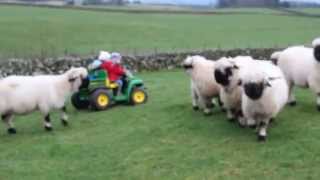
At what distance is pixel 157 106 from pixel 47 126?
119 inches

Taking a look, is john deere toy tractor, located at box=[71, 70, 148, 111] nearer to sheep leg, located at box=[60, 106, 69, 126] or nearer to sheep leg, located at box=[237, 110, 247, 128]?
sheep leg, located at box=[60, 106, 69, 126]

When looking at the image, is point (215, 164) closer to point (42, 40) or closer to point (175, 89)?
point (175, 89)

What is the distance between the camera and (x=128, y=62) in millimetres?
22891

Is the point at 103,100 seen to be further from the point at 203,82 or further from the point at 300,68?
the point at 300,68

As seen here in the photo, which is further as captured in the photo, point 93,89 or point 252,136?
point 93,89

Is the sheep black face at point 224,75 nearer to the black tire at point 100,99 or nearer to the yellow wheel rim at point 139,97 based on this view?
the black tire at point 100,99

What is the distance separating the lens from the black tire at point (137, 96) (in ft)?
47.1

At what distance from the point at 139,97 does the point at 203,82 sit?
9.03 feet

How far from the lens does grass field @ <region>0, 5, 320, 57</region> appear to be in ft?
96.0

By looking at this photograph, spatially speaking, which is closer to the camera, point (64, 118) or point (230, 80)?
point (230, 80)

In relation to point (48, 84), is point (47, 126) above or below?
below

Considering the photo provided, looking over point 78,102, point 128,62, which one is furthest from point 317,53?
point 128,62

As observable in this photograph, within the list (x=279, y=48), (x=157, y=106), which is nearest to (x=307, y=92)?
(x=157, y=106)

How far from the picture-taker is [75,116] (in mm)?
13461
